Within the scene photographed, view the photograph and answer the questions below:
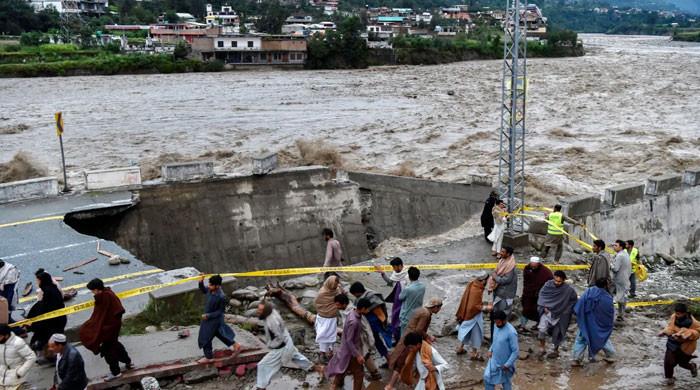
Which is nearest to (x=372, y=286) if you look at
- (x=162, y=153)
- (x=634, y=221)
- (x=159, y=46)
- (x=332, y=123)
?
(x=634, y=221)

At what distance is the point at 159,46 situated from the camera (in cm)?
8819

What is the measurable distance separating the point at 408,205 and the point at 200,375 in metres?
12.9

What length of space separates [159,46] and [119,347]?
281 ft

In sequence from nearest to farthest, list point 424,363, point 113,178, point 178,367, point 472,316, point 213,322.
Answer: point 424,363 < point 213,322 < point 178,367 < point 472,316 < point 113,178

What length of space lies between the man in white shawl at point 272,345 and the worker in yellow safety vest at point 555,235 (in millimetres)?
7976

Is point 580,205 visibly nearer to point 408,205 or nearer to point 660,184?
point 660,184

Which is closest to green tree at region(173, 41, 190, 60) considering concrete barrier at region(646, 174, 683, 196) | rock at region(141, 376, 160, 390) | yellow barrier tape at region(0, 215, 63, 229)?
yellow barrier tape at region(0, 215, 63, 229)

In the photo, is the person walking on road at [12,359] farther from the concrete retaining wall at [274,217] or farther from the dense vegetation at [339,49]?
the dense vegetation at [339,49]

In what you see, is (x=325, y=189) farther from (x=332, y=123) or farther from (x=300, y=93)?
(x=300, y=93)

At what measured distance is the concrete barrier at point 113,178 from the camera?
702 inches

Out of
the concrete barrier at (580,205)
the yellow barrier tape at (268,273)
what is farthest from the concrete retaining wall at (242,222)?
the concrete barrier at (580,205)

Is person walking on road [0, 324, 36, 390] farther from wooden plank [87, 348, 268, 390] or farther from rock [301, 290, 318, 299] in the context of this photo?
rock [301, 290, 318, 299]

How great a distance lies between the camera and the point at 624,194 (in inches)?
703

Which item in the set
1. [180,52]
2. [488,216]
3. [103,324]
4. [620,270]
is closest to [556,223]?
[488,216]
